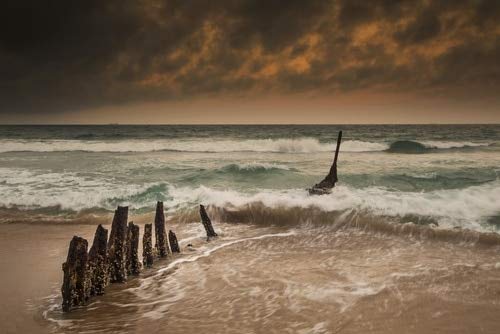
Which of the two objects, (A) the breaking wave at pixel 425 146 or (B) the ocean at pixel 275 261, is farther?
(A) the breaking wave at pixel 425 146

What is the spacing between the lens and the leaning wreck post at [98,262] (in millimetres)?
6453

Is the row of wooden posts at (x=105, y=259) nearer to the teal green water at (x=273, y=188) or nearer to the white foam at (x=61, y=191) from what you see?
the teal green water at (x=273, y=188)

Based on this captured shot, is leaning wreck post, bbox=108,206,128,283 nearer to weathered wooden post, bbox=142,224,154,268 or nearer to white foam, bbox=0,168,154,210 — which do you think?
weathered wooden post, bbox=142,224,154,268

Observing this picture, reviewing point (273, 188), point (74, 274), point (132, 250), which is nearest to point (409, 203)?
point (273, 188)

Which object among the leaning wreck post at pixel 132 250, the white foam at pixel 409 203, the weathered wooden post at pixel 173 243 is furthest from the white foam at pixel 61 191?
the leaning wreck post at pixel 132 250

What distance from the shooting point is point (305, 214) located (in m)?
11.9

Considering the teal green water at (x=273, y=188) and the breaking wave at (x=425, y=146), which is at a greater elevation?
the breaking wave at (x=425, y=146)

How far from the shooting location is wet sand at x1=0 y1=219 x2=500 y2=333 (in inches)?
218

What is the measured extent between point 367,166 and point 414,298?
21.1 metres

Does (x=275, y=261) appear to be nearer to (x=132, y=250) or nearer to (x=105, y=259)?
(x=132, y=250)

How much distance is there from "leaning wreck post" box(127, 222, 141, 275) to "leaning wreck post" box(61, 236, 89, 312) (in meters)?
1.33

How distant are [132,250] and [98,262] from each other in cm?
102

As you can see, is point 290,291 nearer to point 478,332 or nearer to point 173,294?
point 173,294

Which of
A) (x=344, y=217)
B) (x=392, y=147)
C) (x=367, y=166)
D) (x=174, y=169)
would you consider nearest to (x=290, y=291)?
(x=344, y=217)
